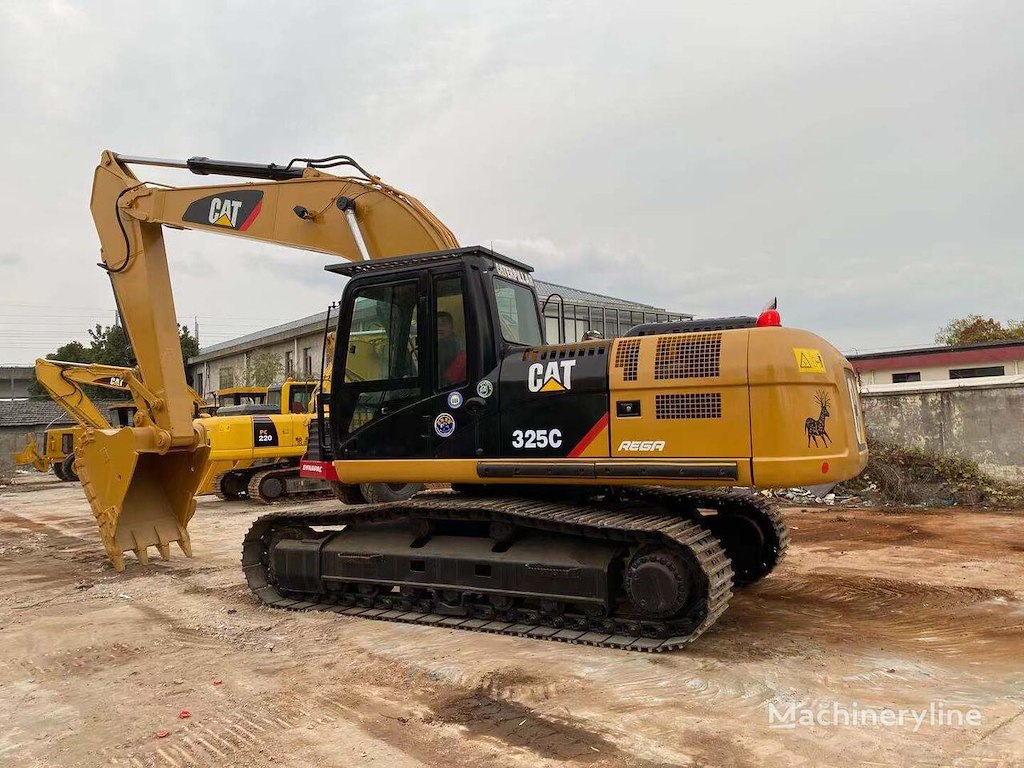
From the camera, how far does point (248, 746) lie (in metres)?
3.76

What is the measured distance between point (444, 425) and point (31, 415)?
32815 mm

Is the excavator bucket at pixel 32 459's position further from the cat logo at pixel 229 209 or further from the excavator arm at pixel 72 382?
the cat logo at pixel 229 209

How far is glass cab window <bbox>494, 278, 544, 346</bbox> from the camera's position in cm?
611

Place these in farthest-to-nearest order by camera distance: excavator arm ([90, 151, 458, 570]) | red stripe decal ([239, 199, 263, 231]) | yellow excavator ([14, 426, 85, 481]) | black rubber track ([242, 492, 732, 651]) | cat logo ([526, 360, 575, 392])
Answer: yellow excavator ([14, 426, 85, 481]) < red stripe decal ([239, 199, 263, 231]) < excavator arm ([90, 151, 458, 570]) < cat logo ([526, 360, 575, 392]) < black rubber track ([242, 492, 732, 651])

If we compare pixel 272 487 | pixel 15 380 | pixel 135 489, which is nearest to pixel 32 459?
pixel 272 487

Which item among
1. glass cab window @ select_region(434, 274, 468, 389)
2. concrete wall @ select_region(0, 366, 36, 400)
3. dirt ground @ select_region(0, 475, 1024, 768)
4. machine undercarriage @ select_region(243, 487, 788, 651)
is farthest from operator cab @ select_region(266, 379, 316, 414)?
concrete wall @ select_region(0, 366, 36, 400)

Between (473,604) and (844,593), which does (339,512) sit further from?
(844,593)

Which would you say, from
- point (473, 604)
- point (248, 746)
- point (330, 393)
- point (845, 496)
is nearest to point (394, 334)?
point (330, 393)

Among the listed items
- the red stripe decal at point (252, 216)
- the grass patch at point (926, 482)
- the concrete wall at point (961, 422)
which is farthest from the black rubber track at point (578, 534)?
the concrete wall at point (961, 422)

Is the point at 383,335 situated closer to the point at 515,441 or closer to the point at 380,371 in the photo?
the point at 380,371

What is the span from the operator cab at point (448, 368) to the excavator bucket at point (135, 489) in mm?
2797

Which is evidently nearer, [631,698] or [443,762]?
[443,762]

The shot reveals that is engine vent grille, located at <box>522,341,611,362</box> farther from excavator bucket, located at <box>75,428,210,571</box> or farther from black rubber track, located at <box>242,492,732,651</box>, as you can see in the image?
excavator bucket, located at <box>75,428,210,571</box>

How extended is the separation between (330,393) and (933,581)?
18.7 feet
